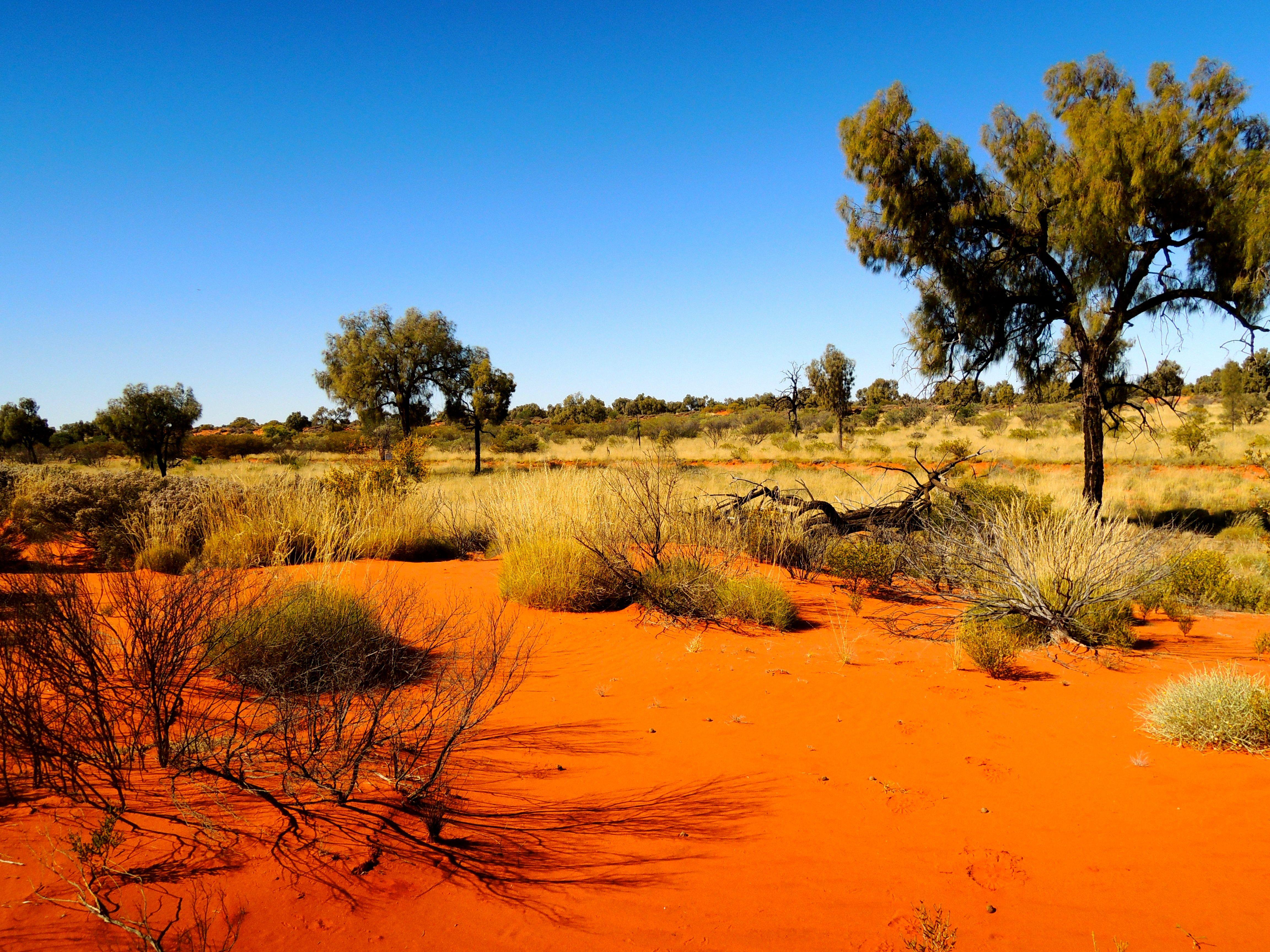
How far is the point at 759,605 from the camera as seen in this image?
22.6 feet

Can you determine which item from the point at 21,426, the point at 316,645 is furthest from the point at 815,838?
the point at 21,426

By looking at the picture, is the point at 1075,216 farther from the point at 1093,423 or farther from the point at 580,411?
the point at 580,411

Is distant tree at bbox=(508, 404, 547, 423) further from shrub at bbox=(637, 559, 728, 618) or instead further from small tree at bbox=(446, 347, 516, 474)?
shrub at bbox=(637, 559, 728, 618)

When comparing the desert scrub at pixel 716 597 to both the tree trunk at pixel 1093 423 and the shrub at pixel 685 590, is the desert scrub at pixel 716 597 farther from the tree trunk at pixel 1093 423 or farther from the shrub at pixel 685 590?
the tree trunk at pixel 1093 423

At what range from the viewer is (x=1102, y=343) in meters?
11.4

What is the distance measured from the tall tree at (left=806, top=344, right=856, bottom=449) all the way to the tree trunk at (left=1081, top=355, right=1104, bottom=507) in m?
20.7

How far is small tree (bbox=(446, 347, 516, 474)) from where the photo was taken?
29297 millimetres

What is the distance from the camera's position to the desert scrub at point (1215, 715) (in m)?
3.78

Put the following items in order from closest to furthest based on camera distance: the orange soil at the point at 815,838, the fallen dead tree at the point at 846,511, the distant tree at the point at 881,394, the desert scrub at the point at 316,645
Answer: the orange soil at the point at 815,838 < the desert scrub at the point at 316,645 < the fallen dead tree at the point at 846,511 < the distant tree at the point at 881,394

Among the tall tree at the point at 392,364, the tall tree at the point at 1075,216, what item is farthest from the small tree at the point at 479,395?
the tall tree at the point at 1075,216

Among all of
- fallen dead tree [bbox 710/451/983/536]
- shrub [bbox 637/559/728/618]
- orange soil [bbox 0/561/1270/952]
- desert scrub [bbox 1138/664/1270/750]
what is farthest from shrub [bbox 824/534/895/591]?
desert scrub [bbox 1138/664/1270/750]

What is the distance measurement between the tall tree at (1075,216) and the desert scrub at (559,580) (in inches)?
341

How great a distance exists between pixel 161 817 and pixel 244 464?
3460 cm

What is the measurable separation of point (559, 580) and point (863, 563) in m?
4.03
